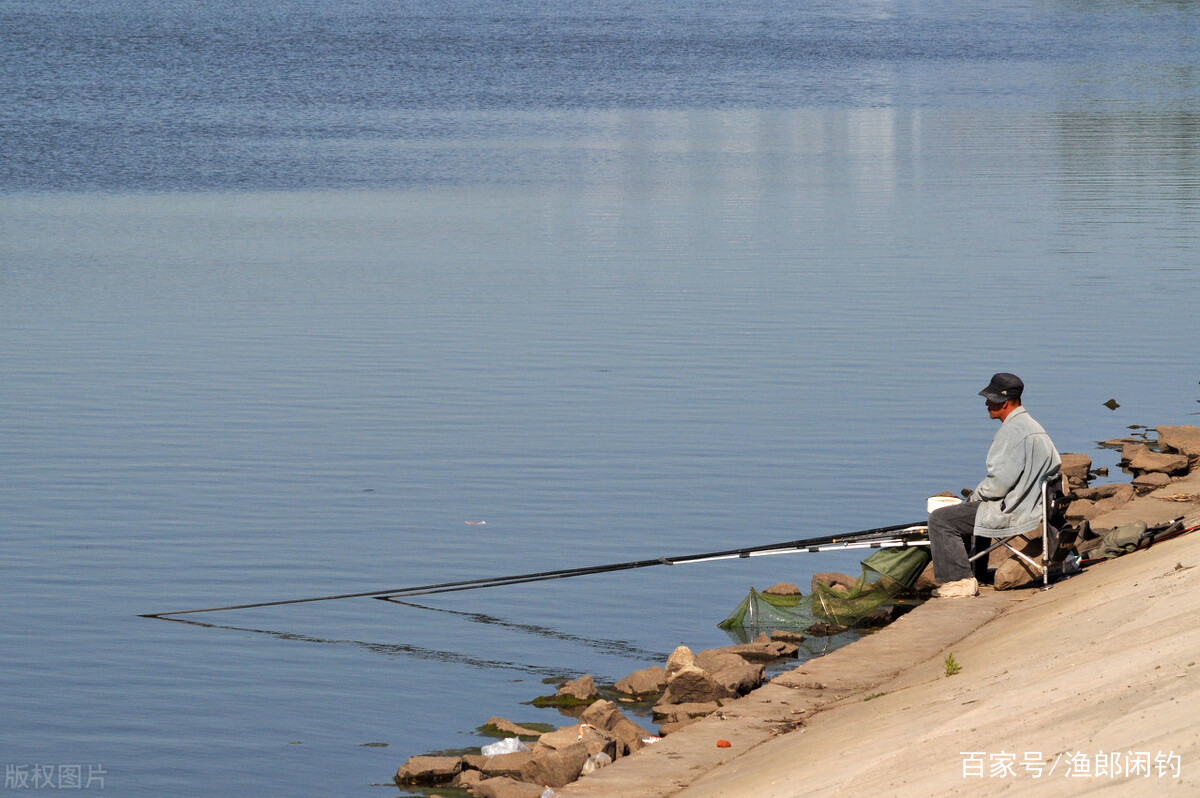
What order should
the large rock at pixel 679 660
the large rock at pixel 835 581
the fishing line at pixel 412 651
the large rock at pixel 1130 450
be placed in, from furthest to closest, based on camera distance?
the large rock at pixel 1130 450, the large rock at pixel 835 581, the fishing line at pixel 412 651, the large rock at pixel 679 660

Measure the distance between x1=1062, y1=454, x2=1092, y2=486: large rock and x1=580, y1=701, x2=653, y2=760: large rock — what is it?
248 inches

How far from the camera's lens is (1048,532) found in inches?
383

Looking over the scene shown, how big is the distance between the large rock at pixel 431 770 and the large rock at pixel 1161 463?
7857 millimetres

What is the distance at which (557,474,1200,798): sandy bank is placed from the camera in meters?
5.85

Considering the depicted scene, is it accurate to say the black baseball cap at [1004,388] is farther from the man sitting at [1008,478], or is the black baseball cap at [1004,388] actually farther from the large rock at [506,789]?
the large rock at [506,789]

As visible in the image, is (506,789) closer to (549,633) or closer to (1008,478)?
(549,633)

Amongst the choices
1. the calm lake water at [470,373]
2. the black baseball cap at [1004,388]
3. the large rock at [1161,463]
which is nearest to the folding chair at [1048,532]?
the black baseball cap at [1004,388]

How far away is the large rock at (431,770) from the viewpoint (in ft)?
26.4

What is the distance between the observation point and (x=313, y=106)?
47938 millimetres

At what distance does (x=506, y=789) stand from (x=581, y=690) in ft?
5.68

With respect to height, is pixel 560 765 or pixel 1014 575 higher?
pixel 1014 575

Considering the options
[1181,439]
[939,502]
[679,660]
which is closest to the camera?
[679,660]

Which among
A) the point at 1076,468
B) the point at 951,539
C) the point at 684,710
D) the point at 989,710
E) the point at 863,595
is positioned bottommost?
the point at 684,710

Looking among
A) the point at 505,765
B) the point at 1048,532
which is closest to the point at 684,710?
the point at 505,765
